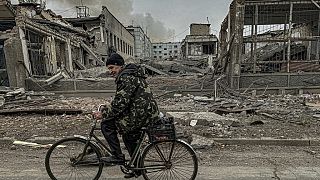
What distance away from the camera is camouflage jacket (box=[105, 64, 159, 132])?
3652 mm

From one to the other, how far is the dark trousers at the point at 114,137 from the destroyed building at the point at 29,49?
1178cm

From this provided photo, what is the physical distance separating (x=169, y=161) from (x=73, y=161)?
1.39 metres

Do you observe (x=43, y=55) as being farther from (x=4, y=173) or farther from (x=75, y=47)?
(x=4, y=173)

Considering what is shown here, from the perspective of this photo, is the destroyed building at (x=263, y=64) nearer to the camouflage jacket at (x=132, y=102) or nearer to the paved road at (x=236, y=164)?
the paved road at (x=236, y=164)

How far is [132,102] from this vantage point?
12.1 ft

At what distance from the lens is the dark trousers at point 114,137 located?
3865 millimetres

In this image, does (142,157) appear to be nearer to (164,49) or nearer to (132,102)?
(132,102)

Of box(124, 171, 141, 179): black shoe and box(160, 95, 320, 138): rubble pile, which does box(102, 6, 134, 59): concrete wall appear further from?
box(124, 171, 141, 179): black shoe

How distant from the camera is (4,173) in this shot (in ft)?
15.6

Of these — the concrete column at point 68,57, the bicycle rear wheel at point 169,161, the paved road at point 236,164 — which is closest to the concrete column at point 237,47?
the paved road at point 236,164

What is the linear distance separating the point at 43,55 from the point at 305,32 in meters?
16.1

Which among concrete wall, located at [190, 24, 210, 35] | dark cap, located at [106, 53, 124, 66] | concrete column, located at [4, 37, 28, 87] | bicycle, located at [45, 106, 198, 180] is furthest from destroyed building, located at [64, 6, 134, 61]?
dark cap, located at [106, 53, 124, 66]

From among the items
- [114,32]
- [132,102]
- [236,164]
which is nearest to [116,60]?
[132,102]

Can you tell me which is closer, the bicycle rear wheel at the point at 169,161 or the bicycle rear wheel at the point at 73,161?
the bicycle rear wheel at the point at 169,161
